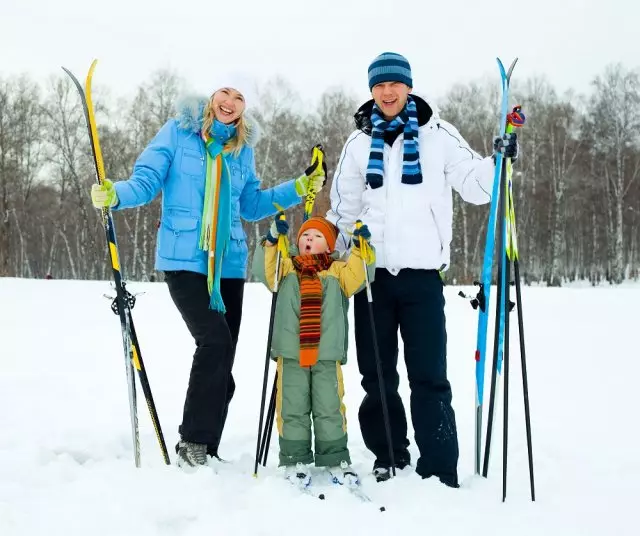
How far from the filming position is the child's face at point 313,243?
3115 millimetres

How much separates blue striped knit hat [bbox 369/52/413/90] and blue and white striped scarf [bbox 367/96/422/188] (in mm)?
154

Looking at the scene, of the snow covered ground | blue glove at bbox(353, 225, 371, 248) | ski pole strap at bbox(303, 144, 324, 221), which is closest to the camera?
the snow covered ground

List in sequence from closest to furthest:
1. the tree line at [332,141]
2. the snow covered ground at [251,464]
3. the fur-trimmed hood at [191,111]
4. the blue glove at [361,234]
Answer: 1. the snow covered ground at [251,464]
2. the blue glove at [361,234]
3. the fur-trimmed hood at [191,111]
4. the tree line at [332,141]

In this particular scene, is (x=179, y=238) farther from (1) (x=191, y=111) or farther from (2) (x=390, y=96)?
(2) (x=390, y=96)

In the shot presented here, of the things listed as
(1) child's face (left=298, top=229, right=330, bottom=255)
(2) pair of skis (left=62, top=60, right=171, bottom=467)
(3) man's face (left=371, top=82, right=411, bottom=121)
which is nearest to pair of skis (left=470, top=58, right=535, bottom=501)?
(3) man's face (left=371, top=82, right=411, bottom=121)

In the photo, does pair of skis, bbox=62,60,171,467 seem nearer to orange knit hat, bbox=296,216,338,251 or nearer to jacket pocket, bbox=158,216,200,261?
jacket pocket, bbox=158,216,200,261

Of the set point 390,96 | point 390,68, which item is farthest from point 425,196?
point 390,68

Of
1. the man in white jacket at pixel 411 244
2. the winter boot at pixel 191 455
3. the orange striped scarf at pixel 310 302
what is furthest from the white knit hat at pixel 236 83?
the winter boot at pixel 191 455

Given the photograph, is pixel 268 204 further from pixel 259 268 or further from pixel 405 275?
pixel 405 275

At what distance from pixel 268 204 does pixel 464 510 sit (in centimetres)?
199

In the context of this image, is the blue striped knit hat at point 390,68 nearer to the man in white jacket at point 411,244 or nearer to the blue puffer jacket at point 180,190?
the man in white jacket at point 411,244

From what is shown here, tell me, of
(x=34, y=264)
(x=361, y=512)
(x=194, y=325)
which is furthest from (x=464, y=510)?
(x=34, y=264)

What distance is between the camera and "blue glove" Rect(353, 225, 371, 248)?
2816 mm

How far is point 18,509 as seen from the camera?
233 cm
